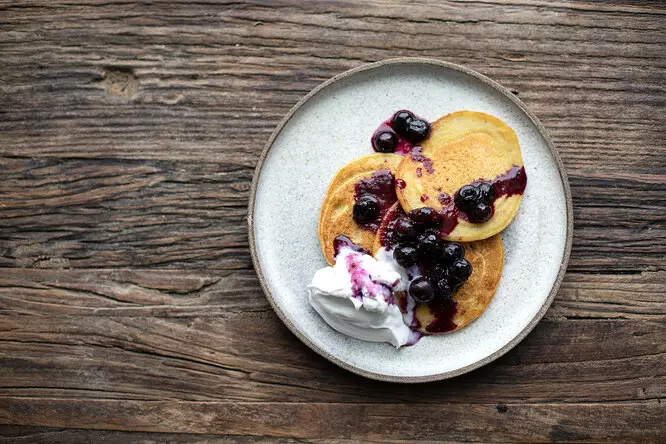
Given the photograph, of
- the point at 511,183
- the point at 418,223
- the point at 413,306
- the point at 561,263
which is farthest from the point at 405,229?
the point at 561,263

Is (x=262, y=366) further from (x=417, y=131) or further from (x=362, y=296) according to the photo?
(x=417, y=131)

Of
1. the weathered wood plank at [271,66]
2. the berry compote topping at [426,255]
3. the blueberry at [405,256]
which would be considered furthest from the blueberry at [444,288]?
the weathered wood plank at [271,66]

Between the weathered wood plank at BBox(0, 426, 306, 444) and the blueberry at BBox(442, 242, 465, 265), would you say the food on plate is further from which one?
the weathered wood plank at BBox(0, 426, 306, 444)

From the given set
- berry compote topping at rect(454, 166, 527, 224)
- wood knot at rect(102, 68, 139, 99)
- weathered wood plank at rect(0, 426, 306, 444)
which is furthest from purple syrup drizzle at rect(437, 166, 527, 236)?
wood knot at rect(102, 68, 139, 99)

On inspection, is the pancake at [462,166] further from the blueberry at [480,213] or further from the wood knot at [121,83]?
the wood knot at [121,83]

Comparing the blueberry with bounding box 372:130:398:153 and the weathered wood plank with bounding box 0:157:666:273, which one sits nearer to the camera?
the blueberry with bounding box 372:130:398:153

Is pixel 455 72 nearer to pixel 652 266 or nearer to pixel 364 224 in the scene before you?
pixel 364 224

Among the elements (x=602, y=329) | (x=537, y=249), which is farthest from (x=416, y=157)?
(x=602, y=329)
